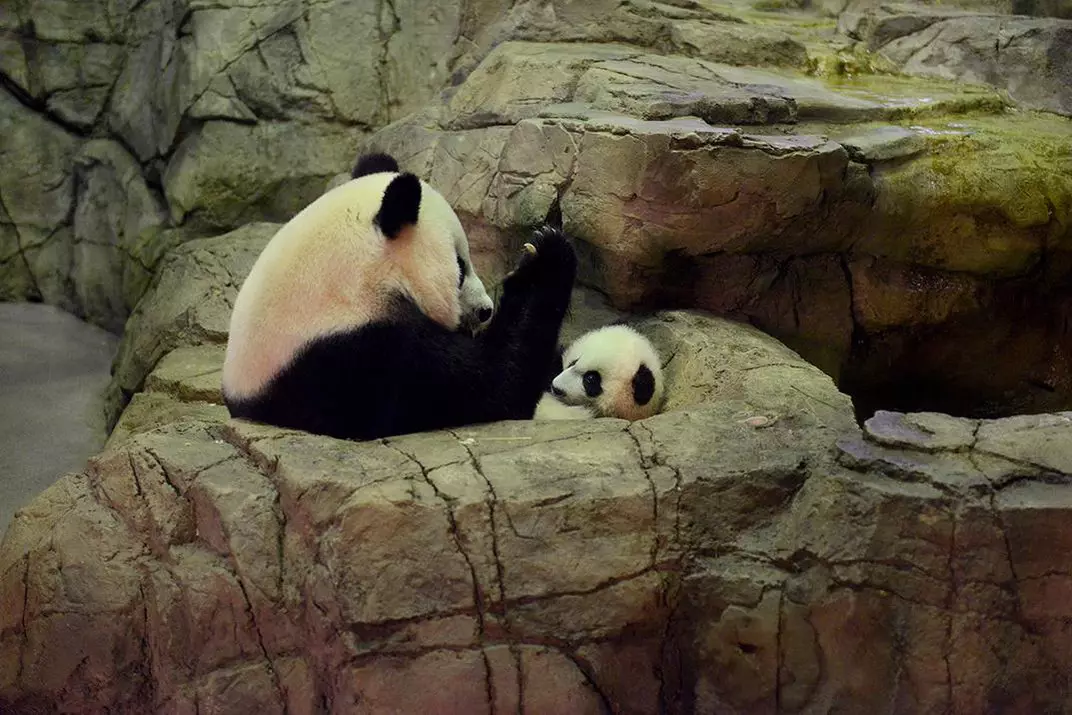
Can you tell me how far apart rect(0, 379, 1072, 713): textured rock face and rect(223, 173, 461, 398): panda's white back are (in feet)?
1.24

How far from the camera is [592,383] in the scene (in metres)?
4.13

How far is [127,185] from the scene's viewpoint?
6.61 metres

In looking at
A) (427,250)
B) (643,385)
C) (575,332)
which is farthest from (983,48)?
(427,250)

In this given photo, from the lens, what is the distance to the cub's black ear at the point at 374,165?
374cm

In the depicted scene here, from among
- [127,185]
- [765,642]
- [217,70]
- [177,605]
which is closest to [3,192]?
[127,185]

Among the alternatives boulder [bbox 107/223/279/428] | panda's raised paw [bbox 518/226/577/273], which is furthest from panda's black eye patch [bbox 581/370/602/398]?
boulder [bbox 107/223/279/428]

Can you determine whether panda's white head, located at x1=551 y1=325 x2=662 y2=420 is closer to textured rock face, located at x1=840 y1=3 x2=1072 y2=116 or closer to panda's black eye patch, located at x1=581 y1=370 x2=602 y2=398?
Answer: panda's black eye patch, located at x1=581 y1=370 x2=602 y2=398

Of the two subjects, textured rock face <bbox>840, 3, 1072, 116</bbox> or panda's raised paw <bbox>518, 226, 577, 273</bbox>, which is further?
textured rock face <bbox>840, 3, 1072, 116</bbox>

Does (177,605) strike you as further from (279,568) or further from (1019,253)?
(1019,253)

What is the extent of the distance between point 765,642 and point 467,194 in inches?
102

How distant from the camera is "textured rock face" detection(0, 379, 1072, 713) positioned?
9.20 feet

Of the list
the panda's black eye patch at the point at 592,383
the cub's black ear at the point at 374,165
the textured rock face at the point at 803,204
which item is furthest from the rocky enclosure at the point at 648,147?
the cub's black ear at the point at 374,165

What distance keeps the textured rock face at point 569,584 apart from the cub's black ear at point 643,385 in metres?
0.98

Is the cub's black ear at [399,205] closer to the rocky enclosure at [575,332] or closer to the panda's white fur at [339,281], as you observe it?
the panda's white fur at [339,281]
